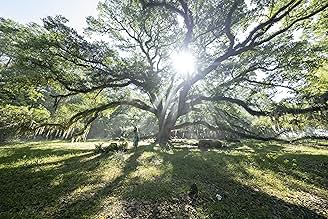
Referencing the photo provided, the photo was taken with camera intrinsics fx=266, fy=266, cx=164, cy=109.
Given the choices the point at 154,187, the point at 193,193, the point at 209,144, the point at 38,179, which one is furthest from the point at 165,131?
the point at 193,193

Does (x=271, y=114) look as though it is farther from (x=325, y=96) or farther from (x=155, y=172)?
(x=155, y=172)

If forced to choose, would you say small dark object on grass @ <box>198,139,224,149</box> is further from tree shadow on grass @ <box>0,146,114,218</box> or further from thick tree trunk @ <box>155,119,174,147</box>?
tree shadow on grass @ <box>0,146,114,218</box>

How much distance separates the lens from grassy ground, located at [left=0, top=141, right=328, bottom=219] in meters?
8.32

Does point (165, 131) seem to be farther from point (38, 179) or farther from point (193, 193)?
point (193, 193)

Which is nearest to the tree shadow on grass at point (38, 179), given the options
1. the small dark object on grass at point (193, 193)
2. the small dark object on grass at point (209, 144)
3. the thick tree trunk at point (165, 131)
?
the small dark object on grass at point (193, 193)

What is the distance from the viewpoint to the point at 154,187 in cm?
980

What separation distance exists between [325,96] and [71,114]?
17590 millimetres

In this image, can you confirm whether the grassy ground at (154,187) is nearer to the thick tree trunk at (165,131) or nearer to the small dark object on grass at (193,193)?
the small dark object on grass at (193,193)

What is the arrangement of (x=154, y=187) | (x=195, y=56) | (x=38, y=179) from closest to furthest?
(x=154, y=187), (x=38, y=179), (x=195, y=56)

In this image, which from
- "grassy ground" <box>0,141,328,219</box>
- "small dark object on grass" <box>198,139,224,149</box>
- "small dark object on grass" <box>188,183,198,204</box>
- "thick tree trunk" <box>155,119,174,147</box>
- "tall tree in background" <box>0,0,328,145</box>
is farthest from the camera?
"thick tree trunk" <box>155,119,174,147</box>

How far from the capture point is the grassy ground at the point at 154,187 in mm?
8320

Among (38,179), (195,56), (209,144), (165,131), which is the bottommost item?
Result: (38,179)

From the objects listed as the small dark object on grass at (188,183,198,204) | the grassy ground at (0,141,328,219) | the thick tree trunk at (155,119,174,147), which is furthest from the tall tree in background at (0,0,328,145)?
the small dark object on grass at (188,183,198,204)

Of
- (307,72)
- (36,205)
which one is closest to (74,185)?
(36,205)
